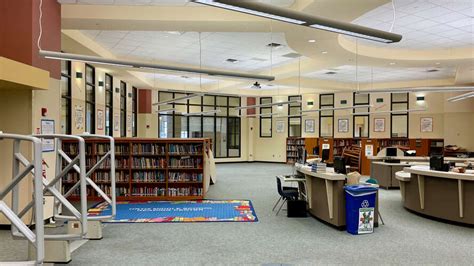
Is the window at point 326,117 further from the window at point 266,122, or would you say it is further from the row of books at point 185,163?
the row of books at point 185,163

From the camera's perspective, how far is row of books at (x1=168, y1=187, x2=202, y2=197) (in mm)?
8883

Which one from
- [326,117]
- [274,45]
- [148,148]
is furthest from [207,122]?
[148,148]

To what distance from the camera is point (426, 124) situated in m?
15.1

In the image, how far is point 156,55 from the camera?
431 inches

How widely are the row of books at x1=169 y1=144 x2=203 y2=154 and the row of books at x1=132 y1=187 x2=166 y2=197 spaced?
1.05 metres

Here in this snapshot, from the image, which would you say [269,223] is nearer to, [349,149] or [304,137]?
[349,149]

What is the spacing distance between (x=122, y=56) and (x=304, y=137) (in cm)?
998

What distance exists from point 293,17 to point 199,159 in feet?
20.1

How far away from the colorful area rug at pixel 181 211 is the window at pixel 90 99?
3175mm

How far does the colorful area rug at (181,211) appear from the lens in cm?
684

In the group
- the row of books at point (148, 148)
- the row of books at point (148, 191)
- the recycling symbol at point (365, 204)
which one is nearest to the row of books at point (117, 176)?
the row of books at point (148, 191)

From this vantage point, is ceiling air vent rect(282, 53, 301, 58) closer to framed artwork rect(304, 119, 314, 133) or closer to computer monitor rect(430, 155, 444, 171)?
computer monitor rect(430, 155, 444, 171)

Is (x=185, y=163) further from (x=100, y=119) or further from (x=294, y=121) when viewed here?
(x=294, y=121)

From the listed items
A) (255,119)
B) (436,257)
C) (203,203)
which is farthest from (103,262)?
(255,119)
